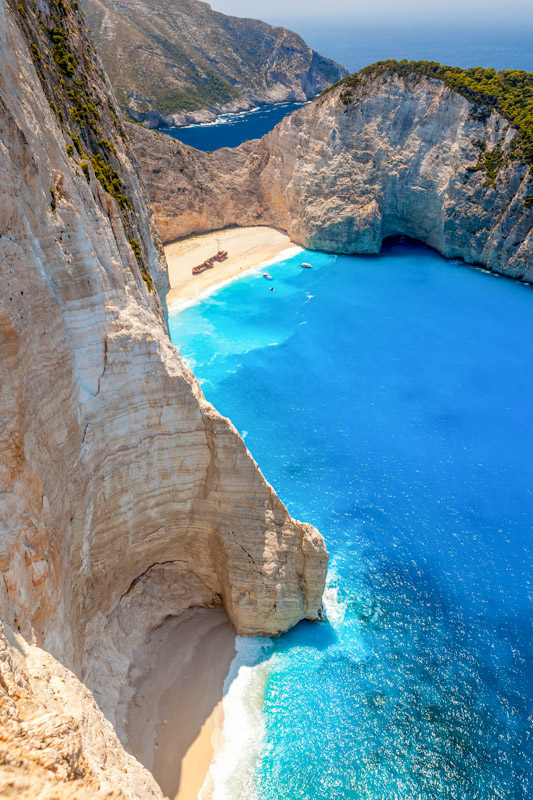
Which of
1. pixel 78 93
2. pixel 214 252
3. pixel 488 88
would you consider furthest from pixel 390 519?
pixel 488 88

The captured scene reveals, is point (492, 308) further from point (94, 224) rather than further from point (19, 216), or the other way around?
point (19, 216)

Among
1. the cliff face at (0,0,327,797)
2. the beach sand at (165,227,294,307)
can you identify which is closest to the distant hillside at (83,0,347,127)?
the beach sand at (165,227,294,307)

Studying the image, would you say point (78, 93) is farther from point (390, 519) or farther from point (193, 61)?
point (193, 61)

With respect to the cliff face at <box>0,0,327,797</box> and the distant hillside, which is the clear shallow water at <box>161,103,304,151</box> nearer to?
the distant hillside

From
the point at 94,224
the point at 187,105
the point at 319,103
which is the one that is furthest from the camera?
the point at 187,105

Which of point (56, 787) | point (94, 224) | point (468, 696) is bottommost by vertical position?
point (468, 696)

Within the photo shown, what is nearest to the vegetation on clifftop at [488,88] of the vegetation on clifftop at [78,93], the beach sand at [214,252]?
the beach sand at [214,252]

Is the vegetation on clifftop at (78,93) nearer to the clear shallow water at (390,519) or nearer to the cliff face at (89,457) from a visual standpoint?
the cliff face at (89,457)

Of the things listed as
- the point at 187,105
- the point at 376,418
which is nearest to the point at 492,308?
the point at 376,418
